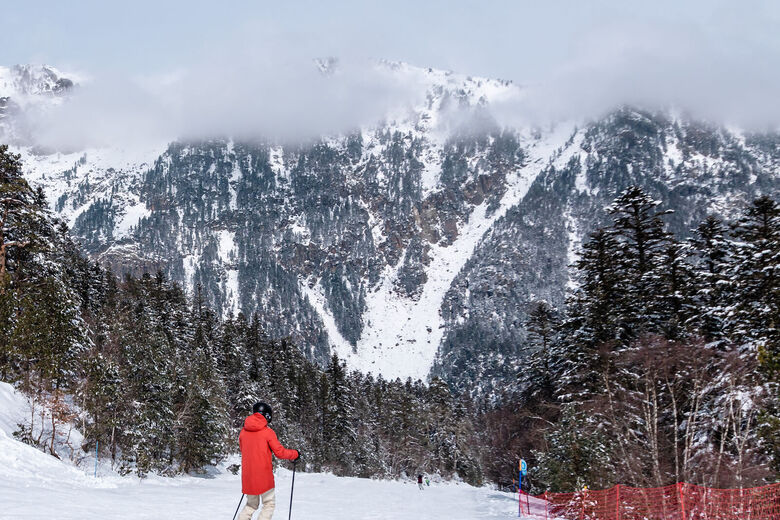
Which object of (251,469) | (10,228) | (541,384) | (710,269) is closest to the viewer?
(251,469)

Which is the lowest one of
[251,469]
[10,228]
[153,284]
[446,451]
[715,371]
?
[446,451]

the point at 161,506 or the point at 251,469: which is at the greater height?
the point at 251,469

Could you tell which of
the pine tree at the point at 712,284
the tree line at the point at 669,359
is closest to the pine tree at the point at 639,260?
the tree line at the point at 669,359

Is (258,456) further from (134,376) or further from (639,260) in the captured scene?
(134,376)

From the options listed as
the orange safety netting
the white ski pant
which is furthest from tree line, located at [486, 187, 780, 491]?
the white ski pant

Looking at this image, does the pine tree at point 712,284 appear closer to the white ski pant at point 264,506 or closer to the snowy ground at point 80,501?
the snowy ground at point 80,501

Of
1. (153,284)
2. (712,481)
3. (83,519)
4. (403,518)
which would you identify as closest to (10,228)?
(83,519)

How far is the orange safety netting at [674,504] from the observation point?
1323cm

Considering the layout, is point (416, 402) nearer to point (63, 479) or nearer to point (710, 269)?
point (710, 269)

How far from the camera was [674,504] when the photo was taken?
15.9 m

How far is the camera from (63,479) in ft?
54.7

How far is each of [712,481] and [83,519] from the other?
16.9m

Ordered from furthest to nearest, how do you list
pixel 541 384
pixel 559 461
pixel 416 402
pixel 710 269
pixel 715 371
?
pixel 416 402 → pixel 541 384 → pixel 710 269 → pixel 559 461 → pixel 715 371

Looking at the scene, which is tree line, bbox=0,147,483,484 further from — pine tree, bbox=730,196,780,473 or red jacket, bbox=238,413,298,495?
pine tree, bbox=730,196,780,473
